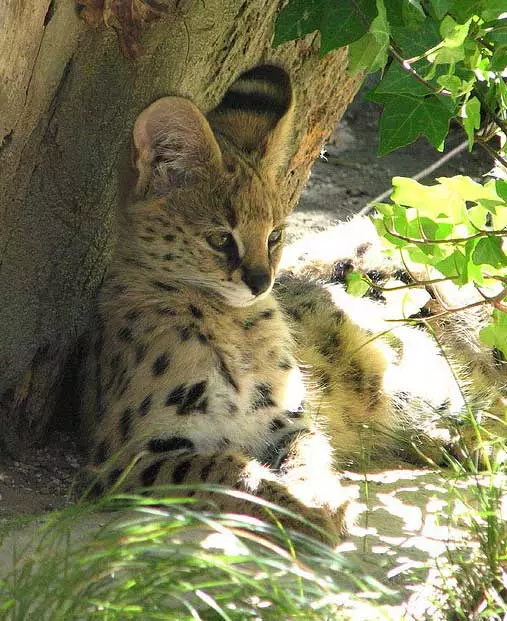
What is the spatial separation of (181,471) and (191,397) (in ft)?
0.92

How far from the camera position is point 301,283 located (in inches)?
189

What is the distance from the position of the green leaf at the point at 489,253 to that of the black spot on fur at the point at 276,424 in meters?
0.97

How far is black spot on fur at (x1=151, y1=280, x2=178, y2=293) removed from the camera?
3814 mm

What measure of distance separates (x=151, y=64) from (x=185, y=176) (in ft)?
1.50

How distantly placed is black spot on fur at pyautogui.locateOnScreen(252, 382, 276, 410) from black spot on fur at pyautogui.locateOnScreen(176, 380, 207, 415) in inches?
10.3

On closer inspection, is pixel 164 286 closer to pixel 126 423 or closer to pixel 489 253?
pixel 126 423

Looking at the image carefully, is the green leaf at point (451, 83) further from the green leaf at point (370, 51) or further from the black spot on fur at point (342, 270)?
the black spot on fur at point (342, 270)

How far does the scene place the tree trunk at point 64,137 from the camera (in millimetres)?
3545

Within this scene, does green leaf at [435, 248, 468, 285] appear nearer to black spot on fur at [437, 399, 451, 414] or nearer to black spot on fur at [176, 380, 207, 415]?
black spot on fur at [176, 380, 207, 415]

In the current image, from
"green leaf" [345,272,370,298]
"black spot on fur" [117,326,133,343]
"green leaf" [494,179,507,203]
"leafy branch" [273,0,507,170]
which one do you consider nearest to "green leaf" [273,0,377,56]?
"leafy branch" [273,0,507,170]

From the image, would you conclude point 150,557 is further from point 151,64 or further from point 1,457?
point 151,64

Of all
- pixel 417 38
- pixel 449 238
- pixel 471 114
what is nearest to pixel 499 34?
pixel 417 38

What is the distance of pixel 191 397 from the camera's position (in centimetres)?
360

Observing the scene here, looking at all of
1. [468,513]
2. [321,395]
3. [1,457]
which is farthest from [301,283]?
Answer: [468,513]
